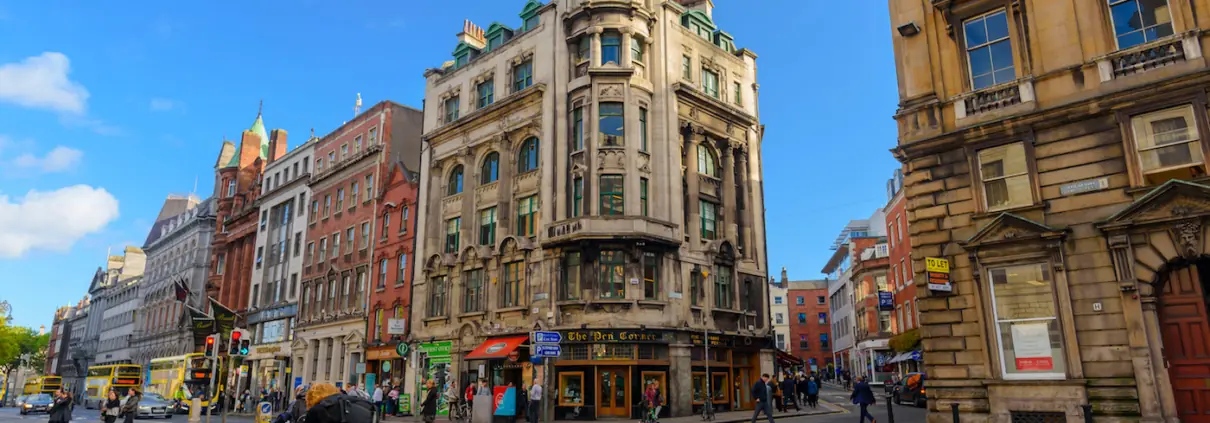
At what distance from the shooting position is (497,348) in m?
32.2

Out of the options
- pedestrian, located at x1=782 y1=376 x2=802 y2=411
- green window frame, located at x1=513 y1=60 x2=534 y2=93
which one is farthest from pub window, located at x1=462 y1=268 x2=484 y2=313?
pedestrian, located at x1=782 y1=376 x2=802 y2=411

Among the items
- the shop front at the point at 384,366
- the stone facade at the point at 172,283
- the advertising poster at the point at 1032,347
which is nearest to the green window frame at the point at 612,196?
the shop front at the point at 384,366

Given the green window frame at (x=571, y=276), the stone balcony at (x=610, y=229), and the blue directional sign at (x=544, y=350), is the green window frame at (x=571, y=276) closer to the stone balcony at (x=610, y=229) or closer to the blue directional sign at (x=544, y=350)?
the stone balcony at (x=610, y=229)

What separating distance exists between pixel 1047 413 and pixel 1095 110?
21.7 ft

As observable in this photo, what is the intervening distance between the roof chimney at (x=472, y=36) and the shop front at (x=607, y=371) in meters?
19.9

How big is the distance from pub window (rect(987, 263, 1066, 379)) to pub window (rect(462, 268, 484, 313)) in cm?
2382

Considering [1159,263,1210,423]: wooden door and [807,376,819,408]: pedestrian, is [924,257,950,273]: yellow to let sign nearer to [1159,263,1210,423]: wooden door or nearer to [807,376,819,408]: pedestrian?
[1159,263,1210,423]: wooden door

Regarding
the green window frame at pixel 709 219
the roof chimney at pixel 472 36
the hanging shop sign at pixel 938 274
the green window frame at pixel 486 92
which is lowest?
the hanging shop sign at pixel 938 274

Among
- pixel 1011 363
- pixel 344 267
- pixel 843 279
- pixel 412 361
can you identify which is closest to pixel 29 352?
pixel 344 267

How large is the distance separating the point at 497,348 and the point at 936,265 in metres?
Result: 20.0

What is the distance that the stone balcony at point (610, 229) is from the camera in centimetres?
3045

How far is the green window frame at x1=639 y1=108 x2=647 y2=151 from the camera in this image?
32531 millimetres

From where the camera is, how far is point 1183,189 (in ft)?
48.4

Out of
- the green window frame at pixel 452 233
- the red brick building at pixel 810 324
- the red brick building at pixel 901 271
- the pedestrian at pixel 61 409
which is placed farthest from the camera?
the red brick building at pixel 810 324
